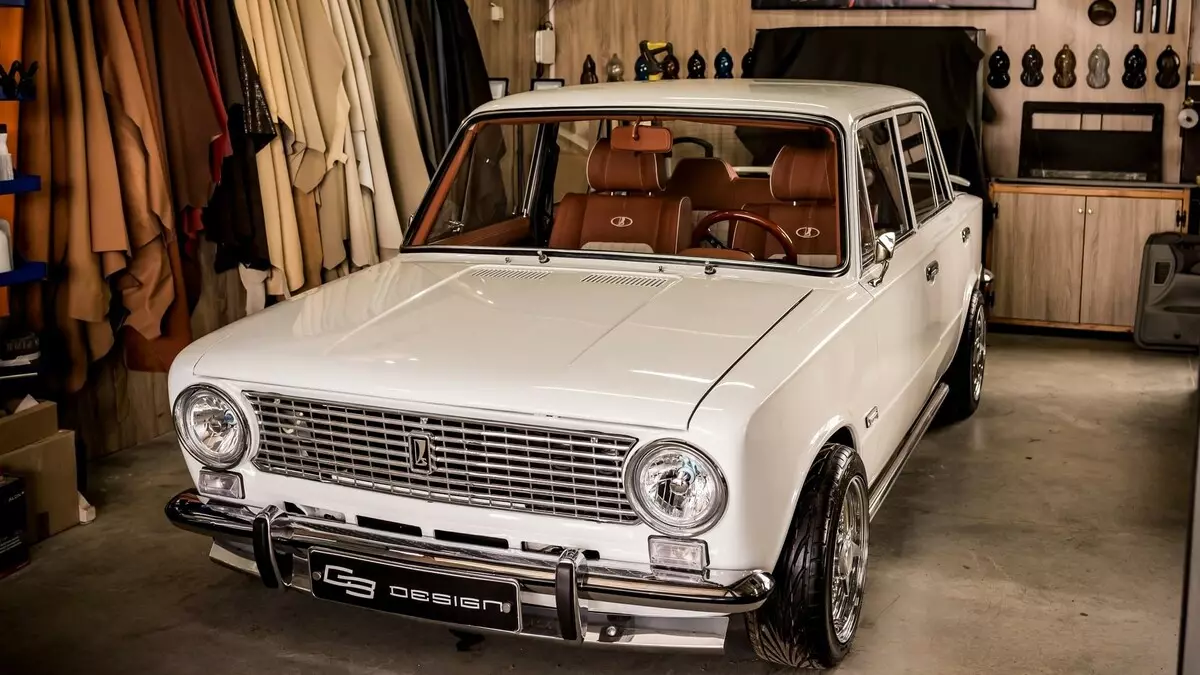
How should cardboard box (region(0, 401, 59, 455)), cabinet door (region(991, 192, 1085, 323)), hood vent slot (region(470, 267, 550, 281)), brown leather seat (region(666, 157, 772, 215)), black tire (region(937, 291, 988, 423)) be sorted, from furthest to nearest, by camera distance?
cabinet door (region(991, 192, 1085, 323))
black tire (region(937, 291, 988, 423))
brown leather seat (region(666, 157, 772, 215))
cardboard box (region(0, 401, 59, 455))
hood vent slot (region(470, 267, 550, 281))

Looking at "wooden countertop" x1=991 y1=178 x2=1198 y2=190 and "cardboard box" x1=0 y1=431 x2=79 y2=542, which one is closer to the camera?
"cardboard box" x1=0 y1=431 x2=79 y2=542

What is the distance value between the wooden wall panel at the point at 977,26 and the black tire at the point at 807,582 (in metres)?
4.86

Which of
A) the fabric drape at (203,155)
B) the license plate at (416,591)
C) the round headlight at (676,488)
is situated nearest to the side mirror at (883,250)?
the round headlight at (676,488)

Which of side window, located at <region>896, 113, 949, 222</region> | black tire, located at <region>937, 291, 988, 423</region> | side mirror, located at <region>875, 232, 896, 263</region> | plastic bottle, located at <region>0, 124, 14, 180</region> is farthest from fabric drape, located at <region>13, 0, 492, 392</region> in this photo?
black tire, located at <region>937, 291, 988, 423</region>

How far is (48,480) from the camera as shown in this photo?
3.99m

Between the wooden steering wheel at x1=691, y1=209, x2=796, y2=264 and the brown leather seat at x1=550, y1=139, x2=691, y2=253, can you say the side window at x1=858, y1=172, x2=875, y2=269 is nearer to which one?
the wooden steering wheel at x1=691, y1=209, x2=796, y2=264

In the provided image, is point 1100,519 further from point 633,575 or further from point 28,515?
point 28,515

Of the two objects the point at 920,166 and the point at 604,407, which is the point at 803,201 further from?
the point at 604,407

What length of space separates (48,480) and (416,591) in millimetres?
1934

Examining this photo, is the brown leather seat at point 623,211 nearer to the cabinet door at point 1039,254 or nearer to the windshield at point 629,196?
the windshield at point 629,196

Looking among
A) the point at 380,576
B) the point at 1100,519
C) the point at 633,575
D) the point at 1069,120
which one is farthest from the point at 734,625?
the point at 1069,120

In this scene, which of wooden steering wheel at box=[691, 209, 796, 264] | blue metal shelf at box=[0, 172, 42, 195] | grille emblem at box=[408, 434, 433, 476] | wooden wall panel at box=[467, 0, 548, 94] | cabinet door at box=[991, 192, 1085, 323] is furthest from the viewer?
wooden wall panel at box=[467, 0, 548, 94]

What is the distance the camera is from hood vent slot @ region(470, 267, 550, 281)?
3.46 metres

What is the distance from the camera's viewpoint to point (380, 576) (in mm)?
2676
